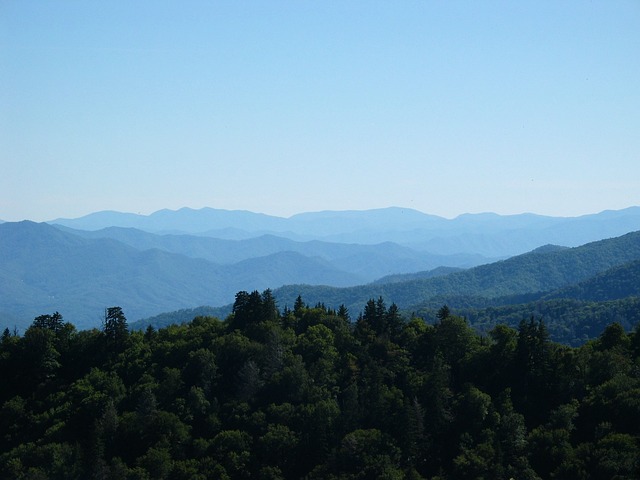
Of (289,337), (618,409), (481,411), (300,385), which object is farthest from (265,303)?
(618,409)

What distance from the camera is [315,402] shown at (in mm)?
61125

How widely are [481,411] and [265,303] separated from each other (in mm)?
30172

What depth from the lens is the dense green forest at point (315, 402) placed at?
51750mm

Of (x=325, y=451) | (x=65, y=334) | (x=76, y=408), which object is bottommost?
(x=325, y=451)

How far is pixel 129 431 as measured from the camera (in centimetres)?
5712

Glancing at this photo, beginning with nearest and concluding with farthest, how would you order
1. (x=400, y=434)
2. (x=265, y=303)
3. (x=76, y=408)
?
(x=400, y=434)
(x=76, y=408)
(x=265, y=303)

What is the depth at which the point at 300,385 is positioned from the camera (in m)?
62.4

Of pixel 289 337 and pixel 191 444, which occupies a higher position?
pixel 289 337

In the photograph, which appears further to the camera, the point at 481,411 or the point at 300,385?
the point at 300,385

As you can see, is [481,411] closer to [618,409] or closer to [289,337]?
[618,409]

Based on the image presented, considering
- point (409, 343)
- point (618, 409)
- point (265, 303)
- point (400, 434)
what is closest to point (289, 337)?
point (265, 303)

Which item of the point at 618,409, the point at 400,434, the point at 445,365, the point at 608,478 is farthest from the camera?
the point at 445,365

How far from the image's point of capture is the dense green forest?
51750 millimetres

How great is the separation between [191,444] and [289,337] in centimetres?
1761
